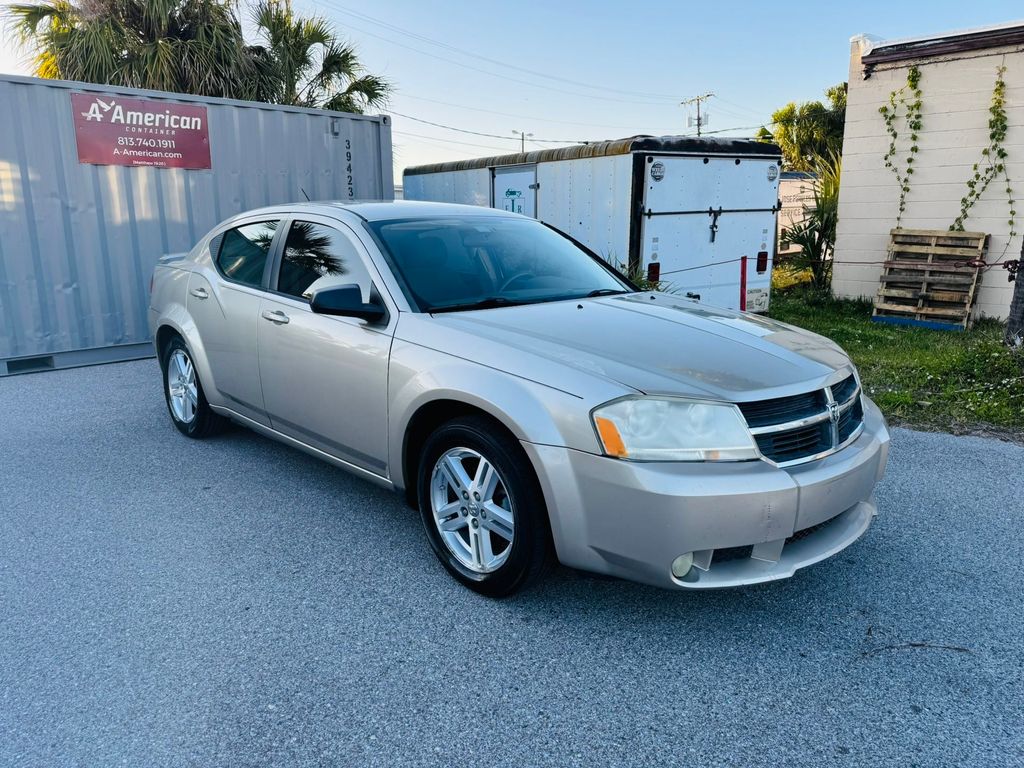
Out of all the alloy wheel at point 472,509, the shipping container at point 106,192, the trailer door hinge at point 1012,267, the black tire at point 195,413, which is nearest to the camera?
the alloy wheel at point 472,509

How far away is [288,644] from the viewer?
2852 millimetres

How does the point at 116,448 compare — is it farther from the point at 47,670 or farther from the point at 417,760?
the point at 417,760

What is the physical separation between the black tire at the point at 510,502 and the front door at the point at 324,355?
0.45 metres

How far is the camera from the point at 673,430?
264 centimetres

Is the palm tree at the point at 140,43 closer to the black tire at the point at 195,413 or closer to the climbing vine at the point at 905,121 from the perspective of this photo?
the black tire at the point at 195,413

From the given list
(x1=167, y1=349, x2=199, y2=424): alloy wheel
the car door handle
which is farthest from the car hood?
(x1=167, y1=349, x2=199, y2=424): alloy wheel

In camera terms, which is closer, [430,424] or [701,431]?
[701,431]

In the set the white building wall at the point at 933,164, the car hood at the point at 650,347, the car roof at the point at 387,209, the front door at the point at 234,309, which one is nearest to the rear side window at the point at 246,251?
the front door at the point at 234,309

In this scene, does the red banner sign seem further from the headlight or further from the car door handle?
the headlight

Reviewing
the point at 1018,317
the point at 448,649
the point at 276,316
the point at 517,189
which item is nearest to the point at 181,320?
the point at 276,316

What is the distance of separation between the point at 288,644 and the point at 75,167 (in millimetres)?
6631

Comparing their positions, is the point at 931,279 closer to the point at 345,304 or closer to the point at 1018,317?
the point at 1018,317

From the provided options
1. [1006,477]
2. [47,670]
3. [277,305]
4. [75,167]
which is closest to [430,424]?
[277,305]

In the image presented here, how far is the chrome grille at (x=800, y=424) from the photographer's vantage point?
271 centimetres
